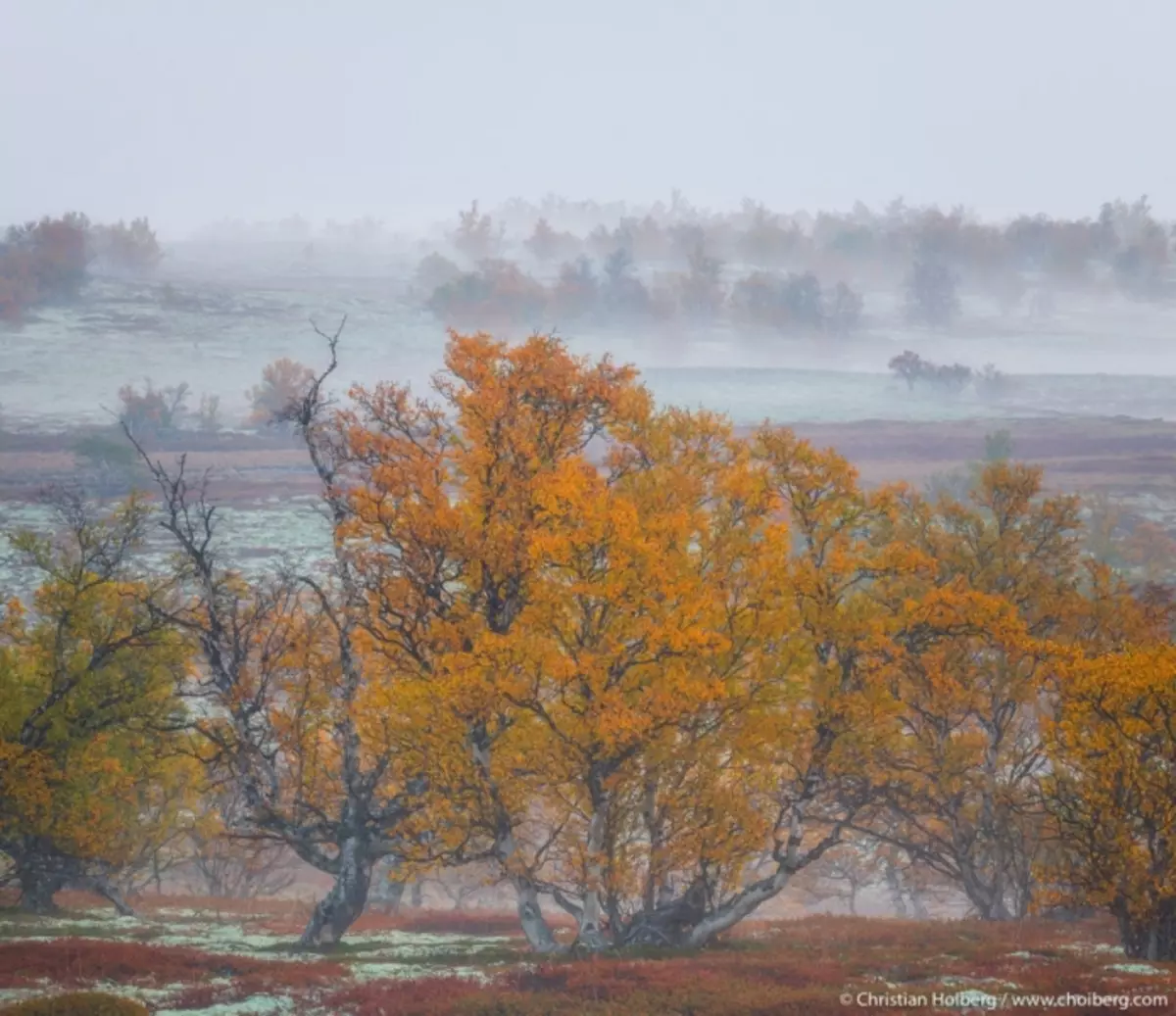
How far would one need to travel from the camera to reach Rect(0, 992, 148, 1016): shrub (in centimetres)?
1584

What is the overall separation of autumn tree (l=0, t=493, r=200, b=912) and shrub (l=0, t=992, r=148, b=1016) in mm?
11599

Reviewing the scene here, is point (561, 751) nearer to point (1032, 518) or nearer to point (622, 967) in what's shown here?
point (622, 967)

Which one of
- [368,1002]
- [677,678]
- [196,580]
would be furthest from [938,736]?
[196,580]

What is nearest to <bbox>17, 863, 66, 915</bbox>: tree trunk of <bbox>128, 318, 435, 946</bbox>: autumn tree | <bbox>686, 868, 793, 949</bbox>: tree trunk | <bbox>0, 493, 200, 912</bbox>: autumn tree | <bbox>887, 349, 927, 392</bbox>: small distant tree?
<bbox>0, 493, 200, 912</bbox>: autumn tree

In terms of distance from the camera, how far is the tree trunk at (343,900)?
28.3m

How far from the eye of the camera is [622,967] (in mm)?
23109

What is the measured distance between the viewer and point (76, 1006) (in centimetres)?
1611

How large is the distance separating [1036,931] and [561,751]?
14809 mm

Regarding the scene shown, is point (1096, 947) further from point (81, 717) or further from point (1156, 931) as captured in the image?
point (81, 717)

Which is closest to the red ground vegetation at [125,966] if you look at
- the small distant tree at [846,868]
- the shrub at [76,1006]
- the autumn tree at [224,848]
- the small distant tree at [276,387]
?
the shrub at [76,1006]

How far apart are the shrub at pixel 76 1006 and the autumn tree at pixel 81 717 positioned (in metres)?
11.6

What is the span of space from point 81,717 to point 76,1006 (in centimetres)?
1695

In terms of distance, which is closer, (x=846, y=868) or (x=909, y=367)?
(x=846, y=868)

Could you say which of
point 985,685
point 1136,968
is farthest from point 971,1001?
point 985,685
